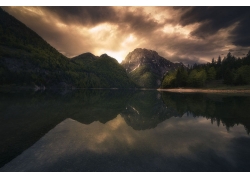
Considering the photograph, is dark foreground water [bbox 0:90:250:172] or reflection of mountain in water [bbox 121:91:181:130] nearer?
dark foreground water [bbox 0:90:250:172]

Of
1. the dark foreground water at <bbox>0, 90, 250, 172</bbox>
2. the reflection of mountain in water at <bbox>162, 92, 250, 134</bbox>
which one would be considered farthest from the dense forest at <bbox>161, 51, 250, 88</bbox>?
the dark foreground water at <bbox>0, 90, 250, 172</bbox>

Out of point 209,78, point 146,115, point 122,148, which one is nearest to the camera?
point 122,148

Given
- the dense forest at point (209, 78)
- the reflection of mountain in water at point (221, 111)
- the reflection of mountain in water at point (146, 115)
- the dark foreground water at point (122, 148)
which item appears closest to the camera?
the dark foreground water at point (122, 148)

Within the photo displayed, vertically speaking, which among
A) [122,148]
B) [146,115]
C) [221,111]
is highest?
[122,148]

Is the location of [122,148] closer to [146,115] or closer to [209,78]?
[146,115]

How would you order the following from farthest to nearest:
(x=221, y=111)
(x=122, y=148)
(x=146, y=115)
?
(x=221, y=111) → (x=146, y=115) → (x=122, y=148)

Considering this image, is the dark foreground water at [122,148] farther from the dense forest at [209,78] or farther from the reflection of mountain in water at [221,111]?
the dense forest at [209,78]

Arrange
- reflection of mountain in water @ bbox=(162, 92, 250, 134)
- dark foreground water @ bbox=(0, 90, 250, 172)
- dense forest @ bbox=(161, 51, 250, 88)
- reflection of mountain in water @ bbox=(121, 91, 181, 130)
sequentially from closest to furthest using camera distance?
1. dark foreground water @ bbox=(0, 90, 250, 172)
2. reflection of mountain in water @ bbox=(121, 91, 181, 130)
3. reflection of mountain in water @ bbox=(162, 92, 250, 134)
4. dense forest @ bbox=(161, 51, 250, 88)

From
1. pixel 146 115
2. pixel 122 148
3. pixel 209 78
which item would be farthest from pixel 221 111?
pixel 209 78

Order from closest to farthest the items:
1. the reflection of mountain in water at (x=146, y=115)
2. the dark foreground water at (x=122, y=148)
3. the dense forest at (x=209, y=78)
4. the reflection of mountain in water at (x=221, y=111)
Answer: the dark foreground water at (x=122, y=148) < the reflection of mountain in water at (x=146, y=115) < the reflection of mountain in water at (x=221, y=111) < the dense forest at (x=209, y=78)

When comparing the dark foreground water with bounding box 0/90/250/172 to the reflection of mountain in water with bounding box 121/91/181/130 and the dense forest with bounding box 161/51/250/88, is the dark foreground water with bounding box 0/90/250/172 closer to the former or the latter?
the reflection of mountain in water with bounding box 121/91/181/130

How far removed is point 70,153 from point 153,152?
481 cm

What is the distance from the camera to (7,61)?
502ft

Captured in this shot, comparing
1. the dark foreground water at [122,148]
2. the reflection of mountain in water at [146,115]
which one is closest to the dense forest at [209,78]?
the reflection of mountain in water at [146,115]
